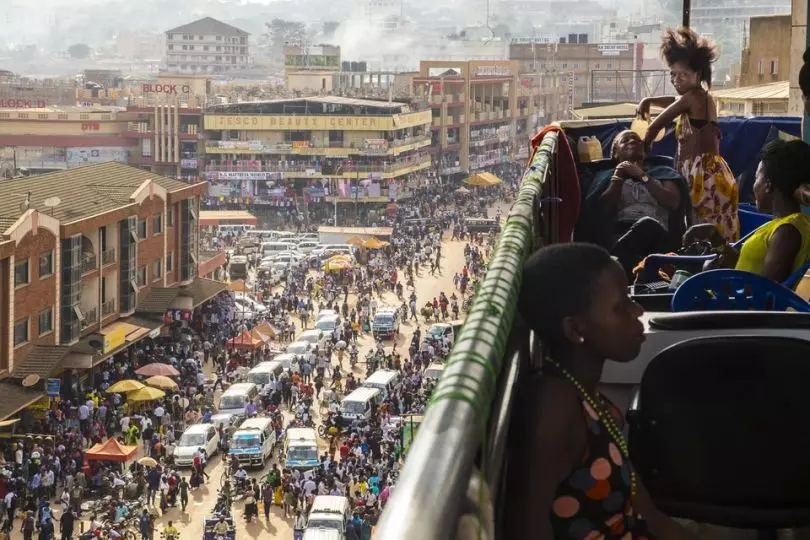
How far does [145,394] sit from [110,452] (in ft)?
13.9

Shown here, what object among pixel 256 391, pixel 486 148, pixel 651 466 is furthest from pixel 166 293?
pixel 486 148

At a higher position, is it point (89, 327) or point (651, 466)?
point (651, 466)

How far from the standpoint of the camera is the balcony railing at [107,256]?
34.5m

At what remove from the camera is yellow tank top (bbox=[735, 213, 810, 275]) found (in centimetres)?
470

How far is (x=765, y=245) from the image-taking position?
4.78m

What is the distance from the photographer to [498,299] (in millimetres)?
2650

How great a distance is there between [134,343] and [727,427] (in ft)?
108

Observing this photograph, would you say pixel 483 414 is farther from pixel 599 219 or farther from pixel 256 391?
pixel 256 391

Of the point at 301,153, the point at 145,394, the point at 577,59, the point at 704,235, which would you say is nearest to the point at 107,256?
the point at 145,394

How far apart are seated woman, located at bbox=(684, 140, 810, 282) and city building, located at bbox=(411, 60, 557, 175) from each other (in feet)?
245

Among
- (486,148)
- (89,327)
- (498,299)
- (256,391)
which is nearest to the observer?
(498,299)

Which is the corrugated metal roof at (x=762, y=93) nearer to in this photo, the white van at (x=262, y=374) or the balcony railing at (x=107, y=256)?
the white van at (x=262, y=374)

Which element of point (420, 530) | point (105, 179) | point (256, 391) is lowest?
point (256, 391)

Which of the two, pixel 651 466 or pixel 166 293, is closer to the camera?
pixel 651 466
